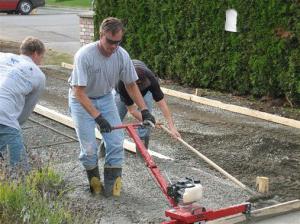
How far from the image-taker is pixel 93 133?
243 inches

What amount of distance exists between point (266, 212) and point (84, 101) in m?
1.96

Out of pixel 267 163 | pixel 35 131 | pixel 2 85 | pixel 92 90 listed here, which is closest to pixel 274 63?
pixel 267 163

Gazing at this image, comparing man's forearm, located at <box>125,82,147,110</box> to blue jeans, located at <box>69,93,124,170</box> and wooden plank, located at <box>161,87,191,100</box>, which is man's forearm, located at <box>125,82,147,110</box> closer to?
blue jeans, located at <box>69,93,124,170</box>

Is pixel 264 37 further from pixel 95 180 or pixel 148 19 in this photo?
pixel 95 180

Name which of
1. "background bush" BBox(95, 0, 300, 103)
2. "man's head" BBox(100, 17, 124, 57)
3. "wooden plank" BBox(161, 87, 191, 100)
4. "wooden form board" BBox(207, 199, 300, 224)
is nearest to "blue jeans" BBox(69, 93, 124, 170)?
"man's head" BBox(100, 17, 124, 57)

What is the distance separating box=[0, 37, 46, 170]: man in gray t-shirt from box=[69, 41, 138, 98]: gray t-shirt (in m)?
0.37

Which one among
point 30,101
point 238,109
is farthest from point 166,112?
point 238,109

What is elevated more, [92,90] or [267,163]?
[92,90]

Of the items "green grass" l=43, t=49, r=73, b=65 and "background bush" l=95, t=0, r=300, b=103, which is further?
"green grass" l=43, t=49, r=73, b=65

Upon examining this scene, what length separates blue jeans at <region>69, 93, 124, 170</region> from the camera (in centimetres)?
612

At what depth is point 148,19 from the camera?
45.0ft

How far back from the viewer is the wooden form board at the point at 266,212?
17.6 feet

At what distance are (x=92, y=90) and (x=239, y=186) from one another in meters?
1.88

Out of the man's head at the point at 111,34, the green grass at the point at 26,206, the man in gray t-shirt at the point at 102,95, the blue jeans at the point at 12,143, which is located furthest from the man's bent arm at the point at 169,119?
the green grass at the point at 26,206
